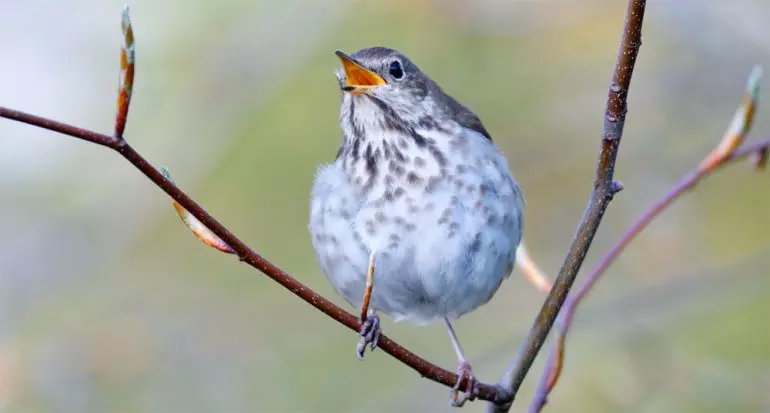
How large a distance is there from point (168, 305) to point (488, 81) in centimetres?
230

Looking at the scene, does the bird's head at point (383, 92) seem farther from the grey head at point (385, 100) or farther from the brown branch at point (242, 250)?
the brown branch at point (242, 250)

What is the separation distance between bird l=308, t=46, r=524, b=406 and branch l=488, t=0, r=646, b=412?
0.60 metres

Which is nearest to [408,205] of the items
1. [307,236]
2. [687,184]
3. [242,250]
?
[687,184]

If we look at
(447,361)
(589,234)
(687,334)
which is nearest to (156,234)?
(447,361)

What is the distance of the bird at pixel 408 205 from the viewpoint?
3.58m

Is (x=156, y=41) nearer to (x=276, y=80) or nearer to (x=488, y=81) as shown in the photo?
(x=276, y=80)

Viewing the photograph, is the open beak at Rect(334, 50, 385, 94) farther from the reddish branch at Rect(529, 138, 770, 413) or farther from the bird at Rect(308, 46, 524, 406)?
the reddish branch at Rect(529, 138, 770, 413)

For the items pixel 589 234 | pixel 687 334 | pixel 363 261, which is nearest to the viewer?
pixel 589 234

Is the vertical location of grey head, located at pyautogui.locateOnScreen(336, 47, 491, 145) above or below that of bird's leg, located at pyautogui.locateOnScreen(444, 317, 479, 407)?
above

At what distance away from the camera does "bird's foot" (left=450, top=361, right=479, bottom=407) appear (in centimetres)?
281

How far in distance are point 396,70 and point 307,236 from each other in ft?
8.72

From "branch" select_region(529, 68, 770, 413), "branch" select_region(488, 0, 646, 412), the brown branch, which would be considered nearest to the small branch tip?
"branch" select_region(488, 0, 646, 412)

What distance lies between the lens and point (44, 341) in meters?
5.41

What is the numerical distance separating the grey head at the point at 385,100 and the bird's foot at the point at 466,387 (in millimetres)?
1044
